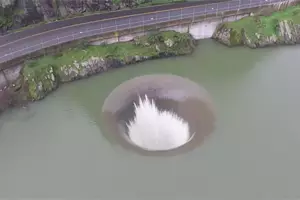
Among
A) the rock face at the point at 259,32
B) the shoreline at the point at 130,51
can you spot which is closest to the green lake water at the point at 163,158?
the shoreline at the point at 130,51

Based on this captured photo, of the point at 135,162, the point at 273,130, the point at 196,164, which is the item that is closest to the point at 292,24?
the point at 273,130

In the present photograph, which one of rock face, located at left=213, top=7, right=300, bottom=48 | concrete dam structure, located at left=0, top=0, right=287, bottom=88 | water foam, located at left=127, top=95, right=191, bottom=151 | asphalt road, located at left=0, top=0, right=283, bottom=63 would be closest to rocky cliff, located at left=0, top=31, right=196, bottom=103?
concrete dam structure, located at left=0, top=0, right=287, bottom=88

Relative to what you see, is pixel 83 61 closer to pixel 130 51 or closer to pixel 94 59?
pixel 94 59

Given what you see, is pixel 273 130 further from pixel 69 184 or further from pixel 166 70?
pixel 69 184

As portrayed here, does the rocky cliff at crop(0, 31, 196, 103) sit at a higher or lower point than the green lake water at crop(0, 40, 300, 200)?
higher

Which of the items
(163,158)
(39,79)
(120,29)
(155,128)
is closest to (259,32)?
(120,29)

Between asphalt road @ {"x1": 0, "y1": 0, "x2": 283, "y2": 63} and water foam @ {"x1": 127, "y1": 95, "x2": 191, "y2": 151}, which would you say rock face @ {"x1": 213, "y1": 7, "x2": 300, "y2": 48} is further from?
water foam @ {"x1": 127, "y1": 95, "x2": 191, "y2": 151}

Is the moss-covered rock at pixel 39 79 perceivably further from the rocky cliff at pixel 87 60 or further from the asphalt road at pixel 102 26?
the asphalt road at pixel 102 26
